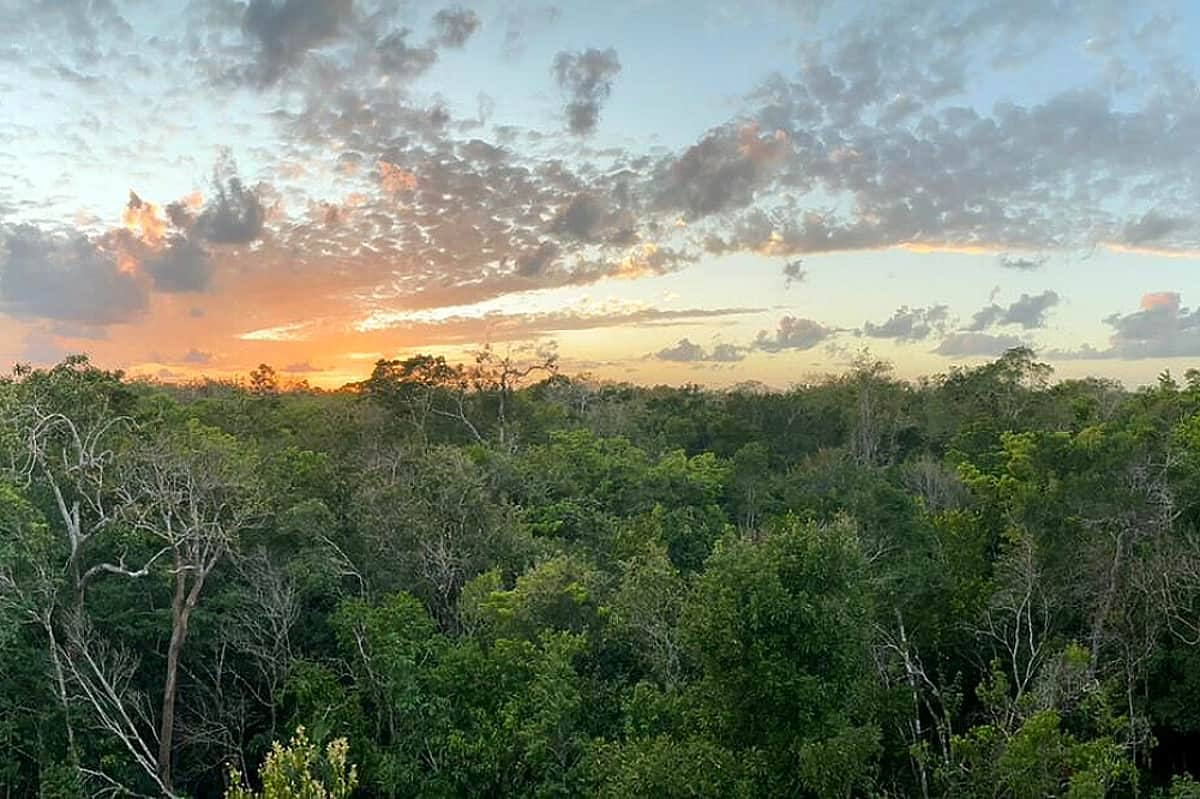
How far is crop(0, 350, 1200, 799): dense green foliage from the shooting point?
12852 mm

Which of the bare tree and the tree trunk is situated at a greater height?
the bare tree

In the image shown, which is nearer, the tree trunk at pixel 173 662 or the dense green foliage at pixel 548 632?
the dense green foliage at pixel 548 632

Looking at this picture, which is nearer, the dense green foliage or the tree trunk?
the dense green foliage

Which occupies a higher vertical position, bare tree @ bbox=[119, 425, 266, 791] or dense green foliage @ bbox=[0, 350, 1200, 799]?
bare tree @ bbox=[119, 425, 266, 791]

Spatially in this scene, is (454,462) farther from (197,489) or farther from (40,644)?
(40,644)

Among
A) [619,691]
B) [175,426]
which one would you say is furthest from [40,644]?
[619,691]

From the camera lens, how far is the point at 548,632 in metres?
18.0

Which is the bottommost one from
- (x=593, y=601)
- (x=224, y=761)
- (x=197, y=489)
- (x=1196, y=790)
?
(x=224, y=761)

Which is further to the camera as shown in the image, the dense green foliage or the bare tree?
the bare tree

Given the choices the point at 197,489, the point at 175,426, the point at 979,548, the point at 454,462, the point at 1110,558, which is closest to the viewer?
the point at 1110,558

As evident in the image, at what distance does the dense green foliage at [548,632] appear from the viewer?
1285 centimetres

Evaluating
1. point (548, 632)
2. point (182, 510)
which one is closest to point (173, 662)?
point (182, 510)

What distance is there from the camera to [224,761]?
19594mm

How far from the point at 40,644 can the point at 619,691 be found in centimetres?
1215
